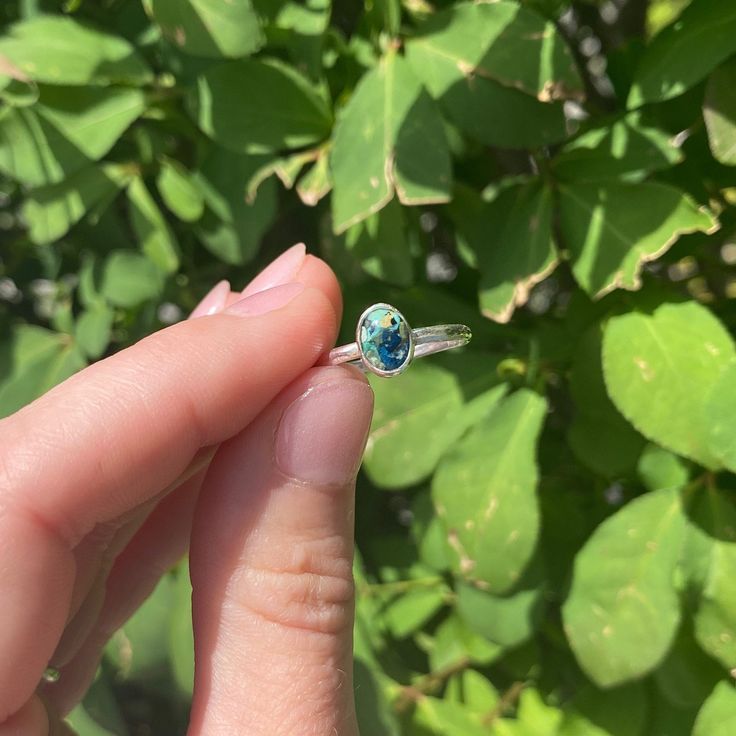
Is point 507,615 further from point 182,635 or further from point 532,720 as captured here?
point 182,635

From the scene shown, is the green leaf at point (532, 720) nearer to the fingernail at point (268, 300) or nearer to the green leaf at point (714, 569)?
the green leaf at point (714, 569)

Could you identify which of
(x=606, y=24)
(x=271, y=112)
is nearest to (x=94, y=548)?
(x=271, y=112)

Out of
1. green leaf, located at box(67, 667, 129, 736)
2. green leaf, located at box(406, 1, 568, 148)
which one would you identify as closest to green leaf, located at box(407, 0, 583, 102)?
green leaf, located at box(406, 1, 568, 148)

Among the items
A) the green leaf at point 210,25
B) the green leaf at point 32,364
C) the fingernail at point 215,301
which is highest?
the green leaf at point 210,25

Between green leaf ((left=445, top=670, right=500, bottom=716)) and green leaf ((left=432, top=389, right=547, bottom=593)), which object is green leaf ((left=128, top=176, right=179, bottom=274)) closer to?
green leaf ((left=432, top=389, right=547, bottom=593))

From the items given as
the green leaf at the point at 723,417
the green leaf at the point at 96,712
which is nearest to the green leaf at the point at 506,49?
the green leaf at the point at 723,417

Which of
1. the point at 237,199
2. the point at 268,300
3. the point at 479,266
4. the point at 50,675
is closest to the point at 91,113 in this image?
the point at 237,199

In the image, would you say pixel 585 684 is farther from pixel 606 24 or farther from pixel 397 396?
pixel 606 24

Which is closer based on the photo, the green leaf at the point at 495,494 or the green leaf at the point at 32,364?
the green leaf at the point at 495,494
